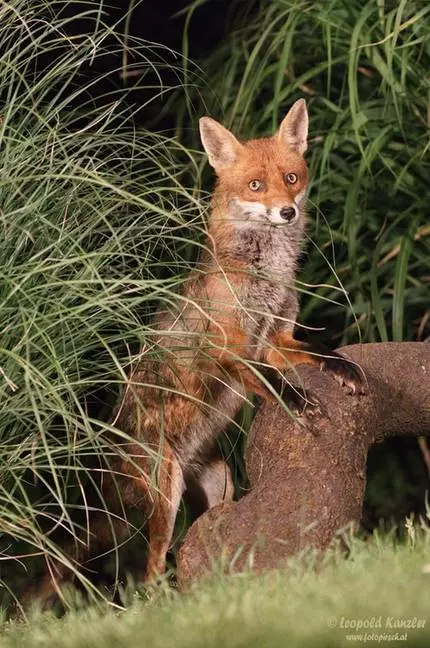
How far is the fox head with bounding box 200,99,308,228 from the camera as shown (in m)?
4.43

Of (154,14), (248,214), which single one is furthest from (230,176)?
(154,14)

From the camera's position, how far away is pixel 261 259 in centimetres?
447

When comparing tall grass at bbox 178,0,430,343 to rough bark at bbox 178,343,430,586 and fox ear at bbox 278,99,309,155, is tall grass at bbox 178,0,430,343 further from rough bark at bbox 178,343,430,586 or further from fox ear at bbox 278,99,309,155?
rough bark at bbox 178,343,430,586

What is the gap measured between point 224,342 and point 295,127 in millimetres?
1051

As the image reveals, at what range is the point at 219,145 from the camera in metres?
4.62

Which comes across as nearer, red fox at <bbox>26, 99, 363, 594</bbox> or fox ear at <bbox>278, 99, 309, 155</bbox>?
red fox at <bbox>26, 99, 363, 594</bbox>

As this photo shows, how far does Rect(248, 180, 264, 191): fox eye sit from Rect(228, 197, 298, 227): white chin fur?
56 millimetres

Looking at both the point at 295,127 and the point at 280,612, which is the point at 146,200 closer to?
the point at 295,127

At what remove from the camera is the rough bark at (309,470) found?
3.61 meters

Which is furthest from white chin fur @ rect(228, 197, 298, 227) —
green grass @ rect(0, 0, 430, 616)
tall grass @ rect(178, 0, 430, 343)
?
tall grass @ rect(178, 0, 430, 343)

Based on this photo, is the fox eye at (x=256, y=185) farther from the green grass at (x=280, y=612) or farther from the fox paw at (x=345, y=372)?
the green grass at (x=280, y=612)

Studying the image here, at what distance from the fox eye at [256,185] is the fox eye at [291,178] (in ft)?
0.34

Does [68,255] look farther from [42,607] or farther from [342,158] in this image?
[342,158]

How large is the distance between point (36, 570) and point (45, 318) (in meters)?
1.99
